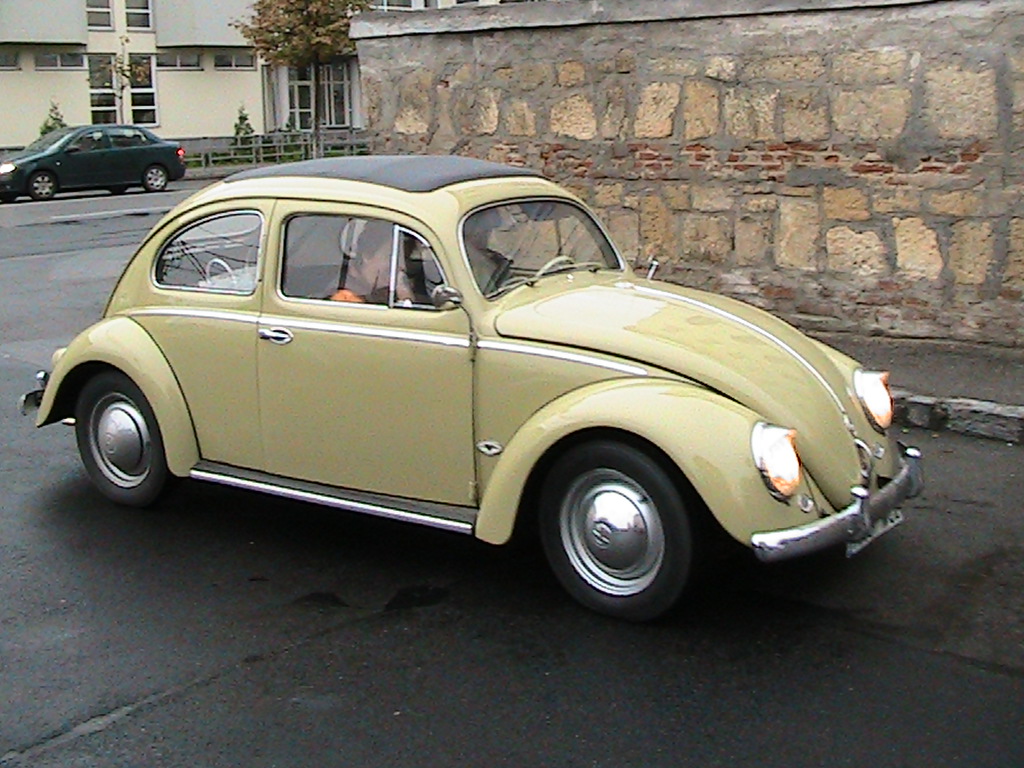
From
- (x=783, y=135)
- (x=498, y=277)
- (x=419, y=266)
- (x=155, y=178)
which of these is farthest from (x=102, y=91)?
(x=498, y=277)

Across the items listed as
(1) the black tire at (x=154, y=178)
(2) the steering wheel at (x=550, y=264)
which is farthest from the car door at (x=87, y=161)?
(2) the steering wheel at (x=550, y=264)

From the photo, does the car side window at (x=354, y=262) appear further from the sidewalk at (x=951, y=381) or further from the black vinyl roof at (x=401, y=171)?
the sidewalk at (x=951, y=381)

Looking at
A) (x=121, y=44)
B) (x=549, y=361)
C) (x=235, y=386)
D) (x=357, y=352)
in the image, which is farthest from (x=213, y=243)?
(x=121, y=44)

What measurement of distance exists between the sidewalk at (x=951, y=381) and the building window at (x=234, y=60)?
32.8 m

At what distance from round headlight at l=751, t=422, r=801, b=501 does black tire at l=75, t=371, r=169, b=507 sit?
3.00 metres

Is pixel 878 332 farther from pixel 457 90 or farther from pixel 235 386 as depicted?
pixel 235 386

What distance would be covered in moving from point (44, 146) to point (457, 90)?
1939cm

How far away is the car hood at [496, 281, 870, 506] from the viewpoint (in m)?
5.14

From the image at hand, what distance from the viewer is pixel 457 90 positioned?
448 inches

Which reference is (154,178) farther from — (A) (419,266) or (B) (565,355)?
(B) (565,355)

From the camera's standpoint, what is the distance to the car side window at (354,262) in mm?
5781

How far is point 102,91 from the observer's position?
37.4 m

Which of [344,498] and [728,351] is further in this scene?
[344,498]

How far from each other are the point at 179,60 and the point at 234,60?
5.47 ft
